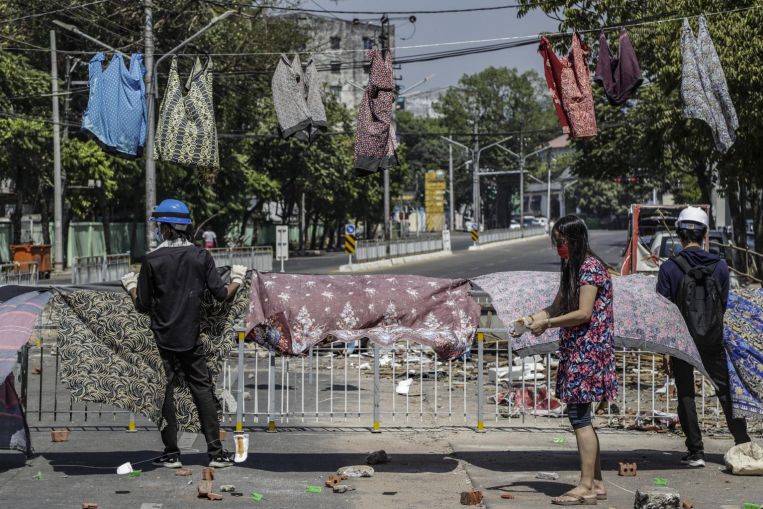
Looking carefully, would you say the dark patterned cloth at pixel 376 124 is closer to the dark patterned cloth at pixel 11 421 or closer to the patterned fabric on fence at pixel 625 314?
the patterned fabric on fence at pixel 625 314

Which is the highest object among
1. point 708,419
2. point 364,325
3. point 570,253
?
point 570,253

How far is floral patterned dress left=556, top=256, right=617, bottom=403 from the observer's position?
6.86 metres

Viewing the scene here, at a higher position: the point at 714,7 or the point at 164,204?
the point at 714,7

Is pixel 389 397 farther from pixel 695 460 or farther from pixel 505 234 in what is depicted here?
pixel 505 234

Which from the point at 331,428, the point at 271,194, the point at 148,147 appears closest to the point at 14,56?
the point at 148,147

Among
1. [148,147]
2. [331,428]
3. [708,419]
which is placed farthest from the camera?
[148,147]

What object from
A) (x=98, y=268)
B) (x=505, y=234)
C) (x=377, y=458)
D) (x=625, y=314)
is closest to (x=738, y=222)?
(x=98, y=268)

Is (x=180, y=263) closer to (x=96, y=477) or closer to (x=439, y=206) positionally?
(x=96, y=477)

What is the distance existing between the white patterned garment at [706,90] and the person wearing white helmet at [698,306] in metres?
5.54

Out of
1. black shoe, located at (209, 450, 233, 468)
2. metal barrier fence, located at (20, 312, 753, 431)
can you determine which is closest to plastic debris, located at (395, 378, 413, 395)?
metal barrier fence, located at (20, 312, 753, 431)

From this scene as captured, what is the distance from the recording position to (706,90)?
13312mm

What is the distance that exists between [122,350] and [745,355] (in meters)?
4.44

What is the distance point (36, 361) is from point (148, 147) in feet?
34.4

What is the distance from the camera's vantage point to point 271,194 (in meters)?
52.7
